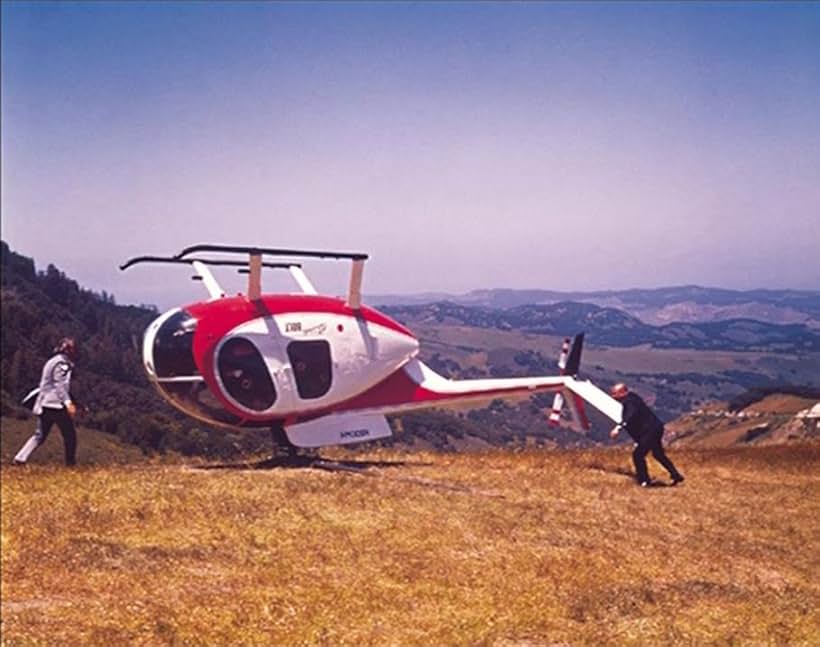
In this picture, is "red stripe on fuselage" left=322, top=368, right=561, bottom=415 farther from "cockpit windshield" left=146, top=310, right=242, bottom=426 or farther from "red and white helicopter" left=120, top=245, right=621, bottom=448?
"cockpit windshield" left=146, top=310, right=242, bottom=426

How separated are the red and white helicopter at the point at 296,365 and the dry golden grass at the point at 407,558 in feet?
4.55

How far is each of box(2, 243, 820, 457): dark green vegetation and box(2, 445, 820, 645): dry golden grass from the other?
160cm

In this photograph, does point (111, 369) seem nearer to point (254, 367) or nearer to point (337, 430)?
point (254, 367)

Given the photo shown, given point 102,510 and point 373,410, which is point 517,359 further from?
point 102,510

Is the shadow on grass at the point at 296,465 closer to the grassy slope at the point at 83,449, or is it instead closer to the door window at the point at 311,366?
the door window at the point at 311,366

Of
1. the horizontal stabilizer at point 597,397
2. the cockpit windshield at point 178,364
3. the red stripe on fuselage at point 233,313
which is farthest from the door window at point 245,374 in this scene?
the horizontal stabilizer at point 597,397

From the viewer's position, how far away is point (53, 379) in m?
15.0

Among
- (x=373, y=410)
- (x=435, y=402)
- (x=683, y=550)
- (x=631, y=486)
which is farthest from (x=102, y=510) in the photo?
(x=631, y=486)

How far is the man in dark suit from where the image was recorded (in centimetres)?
1521

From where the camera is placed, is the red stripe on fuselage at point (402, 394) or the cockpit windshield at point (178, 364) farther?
the red stripe on fuselage at point (402, 394)

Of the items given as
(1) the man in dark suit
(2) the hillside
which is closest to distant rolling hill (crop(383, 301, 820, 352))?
(2) the hillside

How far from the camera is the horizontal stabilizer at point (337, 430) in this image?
52.0 ft

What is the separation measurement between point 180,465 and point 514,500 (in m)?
6.62

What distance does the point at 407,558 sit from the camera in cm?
1020
